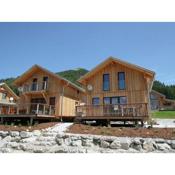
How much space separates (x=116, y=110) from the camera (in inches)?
640

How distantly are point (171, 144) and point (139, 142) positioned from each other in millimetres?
1402

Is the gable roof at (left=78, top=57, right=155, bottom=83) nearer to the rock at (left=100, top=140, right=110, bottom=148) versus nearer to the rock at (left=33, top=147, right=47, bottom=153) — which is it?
the rock at (left=100, top=140, right=110, bottom=148)

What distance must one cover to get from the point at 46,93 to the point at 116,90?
8.50 metres

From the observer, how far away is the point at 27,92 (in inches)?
911

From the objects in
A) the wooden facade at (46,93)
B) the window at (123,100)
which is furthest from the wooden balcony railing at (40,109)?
the window at (123,100)

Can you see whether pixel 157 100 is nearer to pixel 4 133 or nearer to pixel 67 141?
pixel 4 133

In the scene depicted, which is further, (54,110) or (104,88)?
(54,110)

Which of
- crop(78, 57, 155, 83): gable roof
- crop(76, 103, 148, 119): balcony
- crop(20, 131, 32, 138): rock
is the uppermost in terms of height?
crop(78, 57, 155, 83): gable roof

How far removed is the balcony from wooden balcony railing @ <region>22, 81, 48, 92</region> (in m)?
6.86

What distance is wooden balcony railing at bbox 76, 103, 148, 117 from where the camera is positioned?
1519 centimetres

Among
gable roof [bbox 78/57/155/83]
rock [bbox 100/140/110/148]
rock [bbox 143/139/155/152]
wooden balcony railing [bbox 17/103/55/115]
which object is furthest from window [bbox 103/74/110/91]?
rock [bbox 143/139/155/152]

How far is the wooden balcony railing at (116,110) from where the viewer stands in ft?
49.8
